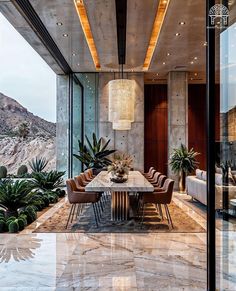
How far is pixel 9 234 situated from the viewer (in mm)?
5555

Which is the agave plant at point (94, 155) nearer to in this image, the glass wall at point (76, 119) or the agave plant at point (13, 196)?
the glass wall at point (76, 119)

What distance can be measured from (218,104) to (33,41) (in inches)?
248

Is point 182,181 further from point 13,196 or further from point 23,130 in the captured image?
point 13,196

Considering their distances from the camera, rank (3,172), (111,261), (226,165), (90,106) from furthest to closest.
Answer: (90,106), (3,172), (111,261), (226,165)

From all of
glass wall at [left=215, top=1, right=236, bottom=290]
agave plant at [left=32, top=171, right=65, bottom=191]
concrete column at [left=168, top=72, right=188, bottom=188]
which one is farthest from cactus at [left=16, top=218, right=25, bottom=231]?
concrete column at [left=168, top=72, right=188, bottom=188]

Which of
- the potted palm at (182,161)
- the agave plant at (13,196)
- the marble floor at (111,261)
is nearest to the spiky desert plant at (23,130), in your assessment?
the agave plant at (13,196)

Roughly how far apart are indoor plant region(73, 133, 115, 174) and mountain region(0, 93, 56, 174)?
39.4 inches

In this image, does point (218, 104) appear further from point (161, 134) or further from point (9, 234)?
point (161, 134)

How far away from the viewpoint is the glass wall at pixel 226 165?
111 inches

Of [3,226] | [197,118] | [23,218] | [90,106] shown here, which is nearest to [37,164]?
[90,106]

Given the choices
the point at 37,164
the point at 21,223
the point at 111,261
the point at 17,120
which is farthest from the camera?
the point at 37,164

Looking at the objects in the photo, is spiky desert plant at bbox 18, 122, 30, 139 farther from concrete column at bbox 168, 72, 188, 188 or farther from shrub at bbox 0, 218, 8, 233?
concrete column at bbox 168, 72, 188, 188

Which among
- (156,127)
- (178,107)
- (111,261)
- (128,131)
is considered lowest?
(111,261)

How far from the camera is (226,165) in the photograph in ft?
9.76
